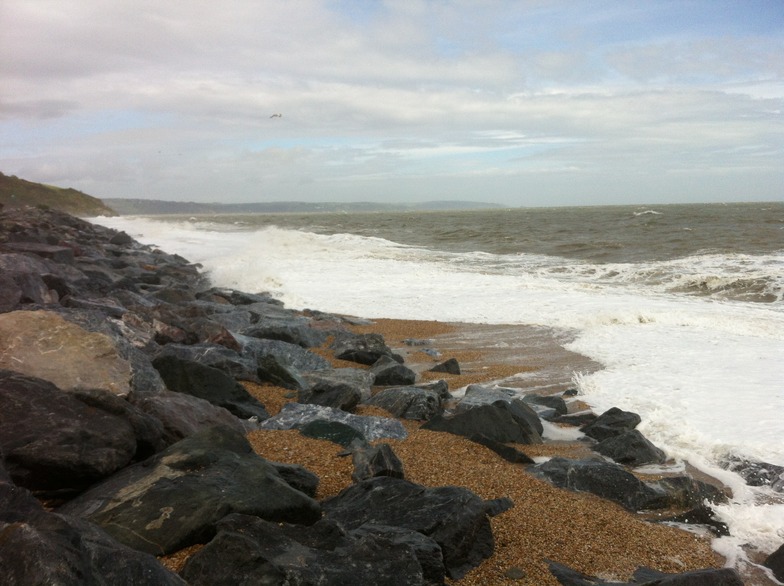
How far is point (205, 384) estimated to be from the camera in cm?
589

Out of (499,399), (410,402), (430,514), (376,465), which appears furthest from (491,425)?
(430,514)

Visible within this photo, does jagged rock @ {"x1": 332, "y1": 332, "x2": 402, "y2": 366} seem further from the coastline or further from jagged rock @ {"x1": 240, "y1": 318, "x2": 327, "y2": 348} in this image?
the coastline

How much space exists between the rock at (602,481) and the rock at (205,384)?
263cm

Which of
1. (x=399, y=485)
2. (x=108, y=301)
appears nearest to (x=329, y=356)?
(x=108, y=301)

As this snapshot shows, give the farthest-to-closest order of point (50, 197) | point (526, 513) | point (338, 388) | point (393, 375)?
point (50, 197) < point (393, 375) < point (338, 388) < point (526, 513)

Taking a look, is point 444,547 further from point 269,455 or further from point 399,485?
point 269,455

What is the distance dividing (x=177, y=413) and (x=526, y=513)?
249 centimetres

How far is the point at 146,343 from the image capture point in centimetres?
668

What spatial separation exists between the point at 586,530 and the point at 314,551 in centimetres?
206

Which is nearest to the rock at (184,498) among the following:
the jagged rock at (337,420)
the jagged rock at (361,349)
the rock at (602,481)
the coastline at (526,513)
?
the coastline at (526,513)

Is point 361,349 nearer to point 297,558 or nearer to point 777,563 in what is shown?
point 777,563

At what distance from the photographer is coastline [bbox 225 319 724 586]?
3729 millimetres

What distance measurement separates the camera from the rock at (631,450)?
18.6ft

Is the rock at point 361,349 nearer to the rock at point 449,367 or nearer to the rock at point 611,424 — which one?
the rock at point 449,367
